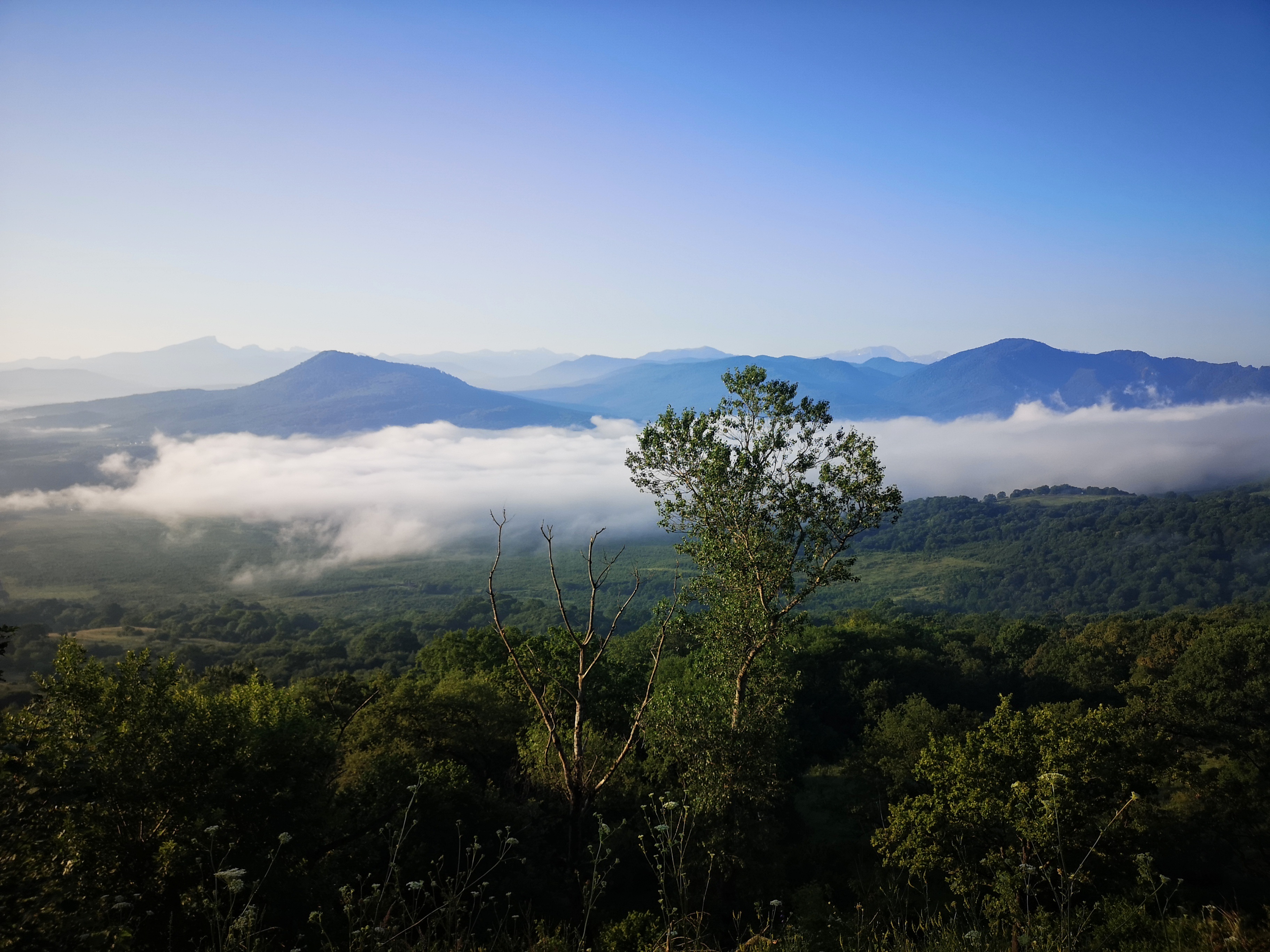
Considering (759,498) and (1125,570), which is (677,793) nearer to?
(759,498)

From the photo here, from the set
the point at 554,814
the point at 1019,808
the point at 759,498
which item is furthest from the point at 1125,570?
the point at 554,814

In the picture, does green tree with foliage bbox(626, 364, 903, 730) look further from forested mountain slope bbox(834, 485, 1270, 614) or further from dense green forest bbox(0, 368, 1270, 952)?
forested mountain slope bbox(834, 485, 1270, 614)

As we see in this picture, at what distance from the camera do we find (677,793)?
18.2 metres

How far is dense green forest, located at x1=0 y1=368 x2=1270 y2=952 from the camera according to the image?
7.01m

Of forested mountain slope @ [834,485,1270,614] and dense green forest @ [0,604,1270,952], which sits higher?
dense green forest @ [0,604,1270,952]

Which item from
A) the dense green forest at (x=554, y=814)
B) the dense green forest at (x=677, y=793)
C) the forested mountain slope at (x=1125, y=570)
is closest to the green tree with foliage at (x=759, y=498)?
the dense green forest at (x=677, y=793)

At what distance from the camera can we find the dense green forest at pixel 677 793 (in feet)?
23.0

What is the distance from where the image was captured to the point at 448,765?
19.4 meters

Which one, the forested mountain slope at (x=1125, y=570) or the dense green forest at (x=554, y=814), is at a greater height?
the dense green forest at (x=554, y=814)

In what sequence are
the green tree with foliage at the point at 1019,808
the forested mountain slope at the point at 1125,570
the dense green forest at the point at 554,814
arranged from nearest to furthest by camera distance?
the dense green forest at the point at 554,814 < the green tree with foliage at the point at 1019,808 < the forested mountain slope at the point at 1125,570

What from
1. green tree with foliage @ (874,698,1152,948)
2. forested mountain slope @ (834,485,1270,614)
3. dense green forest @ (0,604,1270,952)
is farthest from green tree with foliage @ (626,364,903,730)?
forested mountain slope @ (834,485,1270,614)

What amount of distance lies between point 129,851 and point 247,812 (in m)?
2.54

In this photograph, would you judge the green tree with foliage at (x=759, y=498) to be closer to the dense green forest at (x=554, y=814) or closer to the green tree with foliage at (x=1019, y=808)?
the dense green forest at (x=554, y=814)

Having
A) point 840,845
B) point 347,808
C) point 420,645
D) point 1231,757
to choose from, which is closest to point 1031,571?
point 420,645
